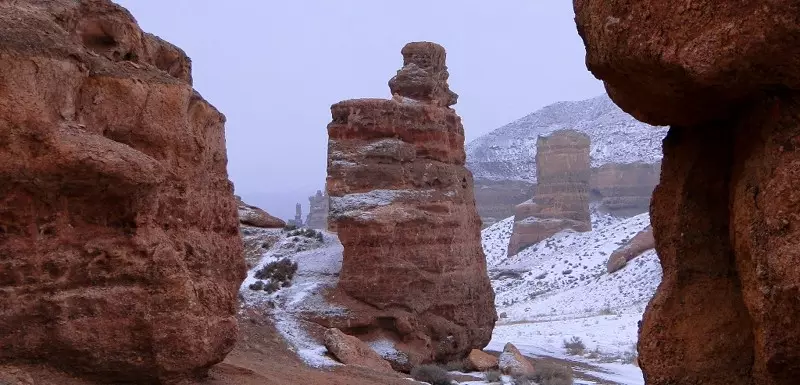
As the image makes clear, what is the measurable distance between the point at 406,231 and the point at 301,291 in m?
2.86

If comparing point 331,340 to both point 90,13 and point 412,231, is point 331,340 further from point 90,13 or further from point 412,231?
point 90,13

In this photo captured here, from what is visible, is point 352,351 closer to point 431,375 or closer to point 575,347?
point 431,375

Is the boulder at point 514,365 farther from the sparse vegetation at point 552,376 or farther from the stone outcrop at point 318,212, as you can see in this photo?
the stone outcrop at point 318,212

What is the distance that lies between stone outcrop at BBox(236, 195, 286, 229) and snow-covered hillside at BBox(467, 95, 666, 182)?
52.2 m

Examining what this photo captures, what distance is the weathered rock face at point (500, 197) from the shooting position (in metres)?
79.2

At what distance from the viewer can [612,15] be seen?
13.9 feet

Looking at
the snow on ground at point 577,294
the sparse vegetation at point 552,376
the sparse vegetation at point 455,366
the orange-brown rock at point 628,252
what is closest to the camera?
the sparse vegetation at point 552,376

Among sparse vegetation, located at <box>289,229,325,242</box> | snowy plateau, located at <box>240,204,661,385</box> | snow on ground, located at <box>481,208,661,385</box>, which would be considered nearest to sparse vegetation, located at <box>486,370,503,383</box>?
snowy plateau, located at <box>240,204,661,385</box>

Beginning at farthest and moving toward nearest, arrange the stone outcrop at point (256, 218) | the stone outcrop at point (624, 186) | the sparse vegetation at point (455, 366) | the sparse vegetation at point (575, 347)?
the stone outcrop at point (624, 186)
the sparse vegetation at point (575, 347)
the stone outcrop at point (256, 218)
the sparse vegetation at point (455, 366)


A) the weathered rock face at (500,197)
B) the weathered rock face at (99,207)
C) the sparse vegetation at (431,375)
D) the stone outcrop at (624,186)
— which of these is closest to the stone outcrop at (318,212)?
the weathered rock face at (500,197)

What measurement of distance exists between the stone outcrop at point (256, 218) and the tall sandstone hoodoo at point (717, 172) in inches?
772

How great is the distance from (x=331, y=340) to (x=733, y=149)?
13.3 metres

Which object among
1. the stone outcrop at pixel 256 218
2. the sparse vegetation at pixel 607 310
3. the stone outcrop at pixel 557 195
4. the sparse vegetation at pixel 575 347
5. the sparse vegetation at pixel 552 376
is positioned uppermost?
the stone outcrop at pixel 557 195

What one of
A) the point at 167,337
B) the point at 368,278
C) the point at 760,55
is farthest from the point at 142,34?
the point at 368,278
